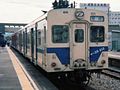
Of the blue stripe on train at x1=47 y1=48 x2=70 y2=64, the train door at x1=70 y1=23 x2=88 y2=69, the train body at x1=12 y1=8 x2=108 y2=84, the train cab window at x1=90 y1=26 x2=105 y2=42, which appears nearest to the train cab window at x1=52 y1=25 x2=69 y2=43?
the train body at x1=12 y1=8 x2=108 y2=84

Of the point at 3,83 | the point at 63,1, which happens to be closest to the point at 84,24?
the point at 3,83

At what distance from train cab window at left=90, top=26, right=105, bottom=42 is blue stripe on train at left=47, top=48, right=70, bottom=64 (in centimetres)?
111

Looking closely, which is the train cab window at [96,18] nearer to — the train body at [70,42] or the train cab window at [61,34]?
the train body at [70,42]

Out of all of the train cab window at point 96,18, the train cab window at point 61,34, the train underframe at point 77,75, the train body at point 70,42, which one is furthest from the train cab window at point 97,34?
the train underframe at point 77,75

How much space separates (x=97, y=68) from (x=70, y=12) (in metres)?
2.36

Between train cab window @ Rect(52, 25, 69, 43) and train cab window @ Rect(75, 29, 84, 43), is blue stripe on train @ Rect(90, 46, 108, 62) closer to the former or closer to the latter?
train cab window @ Rect(75, 29, 84, 43)

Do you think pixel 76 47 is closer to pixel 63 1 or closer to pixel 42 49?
pixel 42 49

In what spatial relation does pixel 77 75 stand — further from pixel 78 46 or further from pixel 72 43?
pixel 72 43

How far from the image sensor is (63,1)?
204 ft

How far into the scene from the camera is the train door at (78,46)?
14203mm

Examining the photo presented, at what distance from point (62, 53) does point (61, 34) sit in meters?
0.72

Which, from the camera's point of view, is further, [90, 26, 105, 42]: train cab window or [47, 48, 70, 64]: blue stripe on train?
[90, 26, 105, 42]: train cab window

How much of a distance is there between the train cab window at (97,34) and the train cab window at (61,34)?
1.00 meters

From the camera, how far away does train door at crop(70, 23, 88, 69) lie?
1420 centimetres
